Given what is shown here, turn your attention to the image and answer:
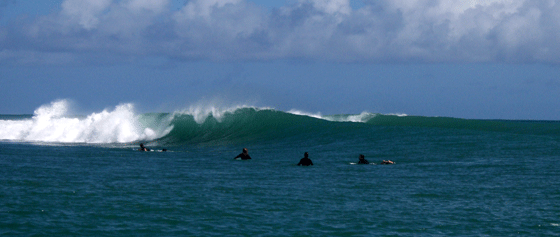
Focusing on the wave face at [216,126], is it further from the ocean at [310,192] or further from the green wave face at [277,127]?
the ocean at [310,192]

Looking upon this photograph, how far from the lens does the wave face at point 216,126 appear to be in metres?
36.2

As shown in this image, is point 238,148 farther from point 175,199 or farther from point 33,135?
point 33,135

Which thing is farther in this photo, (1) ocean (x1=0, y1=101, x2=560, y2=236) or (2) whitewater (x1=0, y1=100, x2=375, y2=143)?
(2) whitewater (x1=0, y1=100, x2=375, y2=143)

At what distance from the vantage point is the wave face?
119ft

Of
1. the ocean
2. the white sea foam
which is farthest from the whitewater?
the ocean

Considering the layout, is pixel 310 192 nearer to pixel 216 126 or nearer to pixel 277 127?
pixel 277 127

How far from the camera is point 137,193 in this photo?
530 inches

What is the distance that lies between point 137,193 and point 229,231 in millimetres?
4407

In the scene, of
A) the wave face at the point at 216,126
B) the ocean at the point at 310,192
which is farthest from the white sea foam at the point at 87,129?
the ocean at the point at 310,192

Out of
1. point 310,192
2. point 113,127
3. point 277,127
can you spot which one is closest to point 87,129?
point 113,127

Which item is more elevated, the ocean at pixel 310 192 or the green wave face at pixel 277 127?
the green wave face at pixel 277 127

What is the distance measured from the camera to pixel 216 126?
4203 centimetres

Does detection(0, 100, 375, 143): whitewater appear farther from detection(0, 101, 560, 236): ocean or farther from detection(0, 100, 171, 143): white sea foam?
detection(0, 101, 560, 236): ocean

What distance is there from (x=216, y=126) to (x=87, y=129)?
40.1 feet
